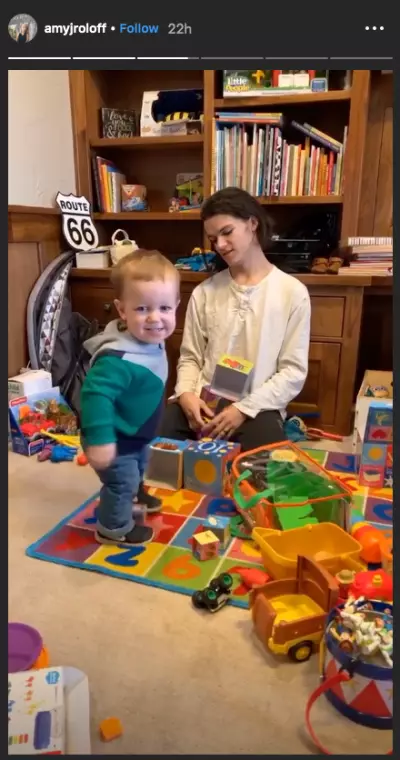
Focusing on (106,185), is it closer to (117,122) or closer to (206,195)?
(117,122)

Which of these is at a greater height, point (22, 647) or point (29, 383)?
point (29, 383)

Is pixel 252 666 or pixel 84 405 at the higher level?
pixel 84 405

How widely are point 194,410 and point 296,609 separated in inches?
31.6

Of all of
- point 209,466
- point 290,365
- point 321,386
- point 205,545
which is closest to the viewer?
point 205,545

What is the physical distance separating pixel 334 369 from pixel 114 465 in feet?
3.77

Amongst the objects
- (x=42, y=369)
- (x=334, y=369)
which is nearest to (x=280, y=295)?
(x=334, y=369)

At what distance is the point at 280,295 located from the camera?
6.36 feet

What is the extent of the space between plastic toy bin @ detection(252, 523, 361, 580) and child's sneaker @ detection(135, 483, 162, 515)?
359 mm

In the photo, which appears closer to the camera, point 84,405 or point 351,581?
point 351,581

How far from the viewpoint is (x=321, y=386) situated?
7.47 ft

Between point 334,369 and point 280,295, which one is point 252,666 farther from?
point 334,369

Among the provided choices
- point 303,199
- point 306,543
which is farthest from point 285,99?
point 306,543


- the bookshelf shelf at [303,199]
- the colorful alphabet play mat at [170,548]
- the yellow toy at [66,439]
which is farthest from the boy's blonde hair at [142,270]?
the bookshelf shelf at [303,199]
